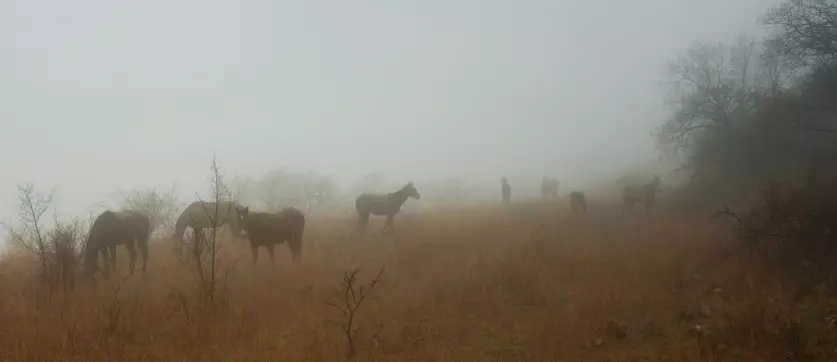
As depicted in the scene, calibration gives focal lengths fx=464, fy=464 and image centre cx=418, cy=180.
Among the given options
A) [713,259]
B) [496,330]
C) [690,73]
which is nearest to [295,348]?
[496,330]

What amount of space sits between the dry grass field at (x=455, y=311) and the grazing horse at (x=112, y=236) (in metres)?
0.70

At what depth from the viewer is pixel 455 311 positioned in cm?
934

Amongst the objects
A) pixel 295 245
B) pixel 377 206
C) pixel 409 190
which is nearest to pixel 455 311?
pixel 295 245

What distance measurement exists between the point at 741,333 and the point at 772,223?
5.16m

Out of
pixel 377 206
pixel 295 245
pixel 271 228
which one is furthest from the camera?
pixel 377 206

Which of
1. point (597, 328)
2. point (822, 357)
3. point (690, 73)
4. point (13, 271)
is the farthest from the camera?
point (690, 73)

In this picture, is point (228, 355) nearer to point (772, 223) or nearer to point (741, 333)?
point (741, 333)

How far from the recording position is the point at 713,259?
11.0m

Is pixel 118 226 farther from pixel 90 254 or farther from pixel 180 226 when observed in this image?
pixel 180 226

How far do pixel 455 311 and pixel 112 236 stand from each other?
1068cm

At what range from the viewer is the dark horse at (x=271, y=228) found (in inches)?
564

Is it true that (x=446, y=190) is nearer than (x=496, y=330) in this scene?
No

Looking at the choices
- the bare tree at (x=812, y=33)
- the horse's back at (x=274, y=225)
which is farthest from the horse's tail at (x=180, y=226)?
the bare tree at (x=812, y=33)

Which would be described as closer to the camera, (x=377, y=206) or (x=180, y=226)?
(x=180, y=226)
